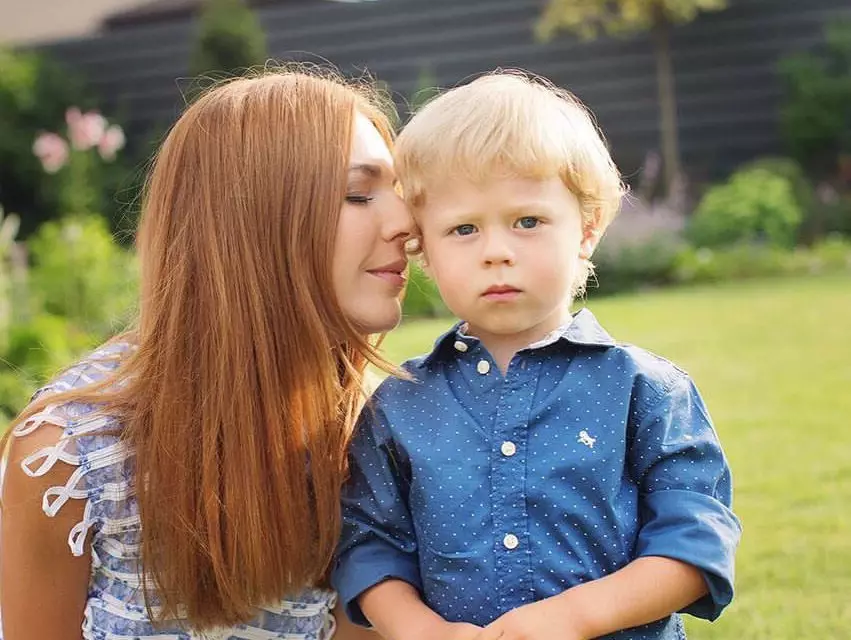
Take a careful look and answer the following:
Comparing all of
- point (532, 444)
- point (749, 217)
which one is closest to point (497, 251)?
point (532, 444)

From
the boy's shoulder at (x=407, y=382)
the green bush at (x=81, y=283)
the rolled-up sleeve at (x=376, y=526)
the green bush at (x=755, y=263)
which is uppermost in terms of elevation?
the boy's shoulder at (x=407, y=382)

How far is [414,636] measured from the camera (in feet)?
5.92

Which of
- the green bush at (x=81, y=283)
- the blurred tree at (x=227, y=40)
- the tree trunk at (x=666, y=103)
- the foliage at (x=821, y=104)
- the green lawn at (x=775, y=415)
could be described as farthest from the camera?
the blurred tree at (x=227, y=40)

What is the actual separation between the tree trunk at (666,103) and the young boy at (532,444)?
11838 millimetres

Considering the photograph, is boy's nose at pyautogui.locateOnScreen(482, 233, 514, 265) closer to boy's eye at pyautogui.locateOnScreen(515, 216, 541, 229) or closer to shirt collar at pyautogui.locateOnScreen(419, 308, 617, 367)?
boy's eye at pyautogui.locateOnScreen(515, 216, 541, 229)

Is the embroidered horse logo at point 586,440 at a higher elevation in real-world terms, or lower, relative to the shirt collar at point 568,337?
lower

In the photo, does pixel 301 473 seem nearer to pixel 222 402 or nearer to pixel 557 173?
pixel 222 402

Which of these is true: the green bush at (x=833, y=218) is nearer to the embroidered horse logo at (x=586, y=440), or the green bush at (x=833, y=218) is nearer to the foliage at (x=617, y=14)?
the foliage at (x=617, y=14)

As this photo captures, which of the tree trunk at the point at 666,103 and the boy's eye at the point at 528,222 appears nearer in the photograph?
the boy's eye at the point at 528,222

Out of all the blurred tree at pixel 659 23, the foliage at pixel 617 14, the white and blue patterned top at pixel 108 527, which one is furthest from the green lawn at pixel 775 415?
the foliage at pixel 617 14

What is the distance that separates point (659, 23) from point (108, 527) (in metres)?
12.5

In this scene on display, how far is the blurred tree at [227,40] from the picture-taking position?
14.8 m

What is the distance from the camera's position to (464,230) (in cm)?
184

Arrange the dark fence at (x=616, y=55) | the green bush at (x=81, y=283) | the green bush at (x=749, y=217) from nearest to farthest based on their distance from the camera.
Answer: the green bush at (x=81, y=283) → the green bush at (x=749, y=217) → the dark fence at (x=616, y=55)
